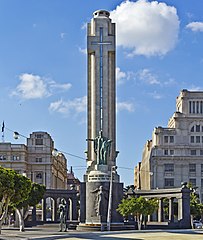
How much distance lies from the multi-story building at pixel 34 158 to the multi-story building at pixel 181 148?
3111cm

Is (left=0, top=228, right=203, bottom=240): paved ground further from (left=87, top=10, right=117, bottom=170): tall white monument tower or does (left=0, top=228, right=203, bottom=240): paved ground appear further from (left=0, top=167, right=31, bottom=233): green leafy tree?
(left=87, top=10, right=117, bottom=170): tall white monument tower

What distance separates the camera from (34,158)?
171750mm

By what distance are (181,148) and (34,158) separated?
4474cm

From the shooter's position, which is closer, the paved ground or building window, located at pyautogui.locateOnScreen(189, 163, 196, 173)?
the paved ground

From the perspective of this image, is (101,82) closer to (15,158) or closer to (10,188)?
(15,158)

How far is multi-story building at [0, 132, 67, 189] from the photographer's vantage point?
16625cm

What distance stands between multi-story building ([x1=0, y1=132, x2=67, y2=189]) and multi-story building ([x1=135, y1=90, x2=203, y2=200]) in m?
31.1

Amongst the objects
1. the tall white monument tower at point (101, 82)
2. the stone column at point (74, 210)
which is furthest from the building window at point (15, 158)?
the stone column at point (74, 210)

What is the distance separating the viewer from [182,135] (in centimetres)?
16412

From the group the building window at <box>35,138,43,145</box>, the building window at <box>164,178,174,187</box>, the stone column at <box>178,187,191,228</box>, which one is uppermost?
the building window at <box>35,138,43,145</box>

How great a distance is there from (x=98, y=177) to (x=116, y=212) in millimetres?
6118

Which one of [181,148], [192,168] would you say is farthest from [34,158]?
[192,168]

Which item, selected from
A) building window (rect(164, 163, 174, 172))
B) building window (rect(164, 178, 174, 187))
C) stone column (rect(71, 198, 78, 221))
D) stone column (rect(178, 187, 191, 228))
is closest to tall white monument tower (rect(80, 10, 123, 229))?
stone column (rect(71, 198, 78, 221))

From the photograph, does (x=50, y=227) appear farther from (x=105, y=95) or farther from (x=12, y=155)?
(x=12, y=155)
